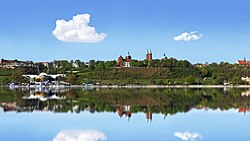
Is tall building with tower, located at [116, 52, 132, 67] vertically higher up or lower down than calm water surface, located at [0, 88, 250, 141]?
higher up

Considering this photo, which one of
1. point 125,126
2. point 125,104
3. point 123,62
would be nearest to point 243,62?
point 123,62

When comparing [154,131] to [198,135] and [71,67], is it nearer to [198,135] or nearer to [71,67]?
[198,135]

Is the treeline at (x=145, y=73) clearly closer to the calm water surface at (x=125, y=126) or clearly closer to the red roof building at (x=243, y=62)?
the red roof building at (x=243, y=62)

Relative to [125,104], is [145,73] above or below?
above

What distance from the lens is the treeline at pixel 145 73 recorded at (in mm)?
95500

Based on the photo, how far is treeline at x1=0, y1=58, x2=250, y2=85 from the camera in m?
95.5

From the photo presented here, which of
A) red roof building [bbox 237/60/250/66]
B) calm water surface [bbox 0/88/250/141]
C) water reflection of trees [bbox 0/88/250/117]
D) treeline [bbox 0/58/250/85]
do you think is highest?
red roof building [bbox 237/60/250/66]

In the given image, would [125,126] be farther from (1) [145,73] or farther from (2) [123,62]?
(2) [123,62]

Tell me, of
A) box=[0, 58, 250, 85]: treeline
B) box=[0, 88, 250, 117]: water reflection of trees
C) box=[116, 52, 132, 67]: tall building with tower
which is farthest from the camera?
box=[116, 52, 132, 67]: tall building with tower

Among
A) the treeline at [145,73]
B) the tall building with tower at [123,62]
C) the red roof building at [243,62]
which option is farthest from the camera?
the red roof building at [243,62]

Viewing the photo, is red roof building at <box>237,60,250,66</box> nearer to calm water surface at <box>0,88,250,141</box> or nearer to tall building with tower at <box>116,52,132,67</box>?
tall building with tower at <box>116,52,132,67</box>

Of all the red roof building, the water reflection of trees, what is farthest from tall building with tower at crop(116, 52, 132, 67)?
the water reflection of trees

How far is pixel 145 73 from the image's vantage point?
4264 inches

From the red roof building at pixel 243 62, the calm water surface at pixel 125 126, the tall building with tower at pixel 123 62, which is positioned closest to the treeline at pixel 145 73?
the tall building with tower at pixel 123 62
